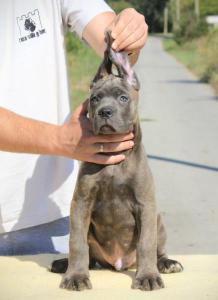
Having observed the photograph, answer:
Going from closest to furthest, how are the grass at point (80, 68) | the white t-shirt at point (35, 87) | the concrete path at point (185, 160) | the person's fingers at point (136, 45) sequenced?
the person's fingers at point (136, 45)
the white t-shirt at point (35, 87)
the concrete path at point (185, 160)
the grass at point (80, 68)

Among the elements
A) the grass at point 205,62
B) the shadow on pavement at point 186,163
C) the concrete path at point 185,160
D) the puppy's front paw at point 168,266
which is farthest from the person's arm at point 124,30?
the grass at point 205,62

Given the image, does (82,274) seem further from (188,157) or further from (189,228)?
(188,157)

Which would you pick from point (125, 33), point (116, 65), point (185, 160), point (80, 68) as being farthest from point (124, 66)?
point (80, 68)

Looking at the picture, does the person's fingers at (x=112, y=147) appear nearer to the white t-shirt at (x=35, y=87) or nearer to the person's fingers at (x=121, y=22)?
the person's fingers at (x=121, y=22)

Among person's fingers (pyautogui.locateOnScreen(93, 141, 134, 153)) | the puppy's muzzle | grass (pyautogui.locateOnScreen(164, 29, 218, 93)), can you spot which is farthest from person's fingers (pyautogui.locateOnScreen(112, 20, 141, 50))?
grass (pyautogui.locateOnScreen(164, 29, 218, 93))

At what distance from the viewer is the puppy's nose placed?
115 inches

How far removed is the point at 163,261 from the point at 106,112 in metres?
0.77

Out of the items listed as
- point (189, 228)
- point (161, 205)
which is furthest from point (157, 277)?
point (161, 205)

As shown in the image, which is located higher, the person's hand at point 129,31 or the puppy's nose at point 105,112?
Answer: the person's hand at point 129,31

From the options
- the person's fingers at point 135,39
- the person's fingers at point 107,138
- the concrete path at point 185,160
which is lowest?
the concrete path at point 185,160

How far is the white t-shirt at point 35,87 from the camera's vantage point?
3.52 m

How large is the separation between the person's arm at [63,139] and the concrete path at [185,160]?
392 cm

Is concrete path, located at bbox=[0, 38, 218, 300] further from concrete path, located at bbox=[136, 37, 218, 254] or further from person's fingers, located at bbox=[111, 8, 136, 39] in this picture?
person's fingers, located at bbox=[111, 8, 136, 39]

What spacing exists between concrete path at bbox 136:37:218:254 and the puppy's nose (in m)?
4.03
